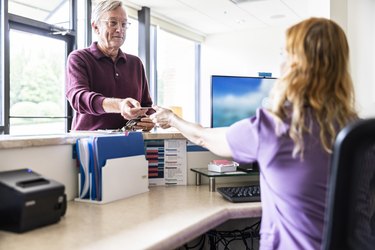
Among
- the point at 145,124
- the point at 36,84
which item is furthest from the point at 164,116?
the point at 36,84

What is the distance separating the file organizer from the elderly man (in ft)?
0.84

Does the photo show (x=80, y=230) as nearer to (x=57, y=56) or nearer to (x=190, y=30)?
(x=57, y=56)

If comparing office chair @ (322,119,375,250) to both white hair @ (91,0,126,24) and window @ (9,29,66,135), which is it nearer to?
white hair @ (91,0,126,24)

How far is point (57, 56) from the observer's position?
4.13 m

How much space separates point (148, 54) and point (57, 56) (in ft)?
4.82

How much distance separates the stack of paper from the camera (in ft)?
5.58

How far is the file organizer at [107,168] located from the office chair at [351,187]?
33.1 inches

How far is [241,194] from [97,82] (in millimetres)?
948

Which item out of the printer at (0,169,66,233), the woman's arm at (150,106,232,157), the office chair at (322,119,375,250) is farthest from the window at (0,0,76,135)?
the office chair at (322,119,375,250)

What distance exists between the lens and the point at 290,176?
0.98 metres

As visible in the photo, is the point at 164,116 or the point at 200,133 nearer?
the point at 200,133

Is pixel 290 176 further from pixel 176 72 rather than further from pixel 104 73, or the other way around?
pixel 176 72

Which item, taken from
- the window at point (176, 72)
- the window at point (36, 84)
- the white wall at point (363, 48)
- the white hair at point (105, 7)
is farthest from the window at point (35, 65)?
the white wall at point (363, 48)

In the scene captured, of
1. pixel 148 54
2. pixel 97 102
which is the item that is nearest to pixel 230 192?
pixel 97 102
